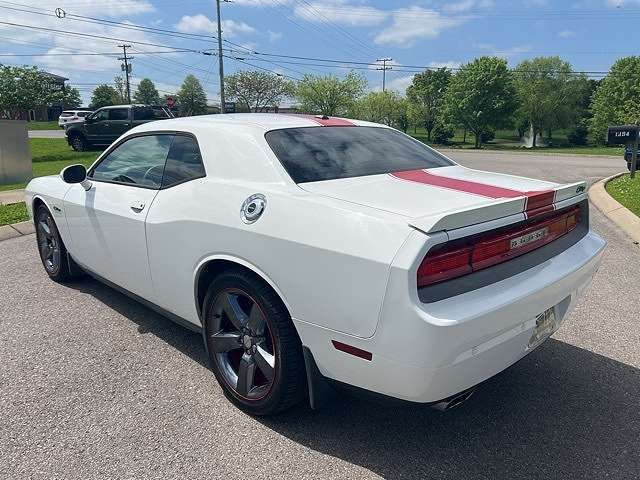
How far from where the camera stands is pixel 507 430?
255 centimetres

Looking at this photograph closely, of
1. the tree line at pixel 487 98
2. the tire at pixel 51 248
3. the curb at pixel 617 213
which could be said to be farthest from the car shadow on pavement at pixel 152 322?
the tree line at pixel 487 98

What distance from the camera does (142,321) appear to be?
3889mm

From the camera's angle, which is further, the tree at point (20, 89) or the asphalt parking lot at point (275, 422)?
the tree at point (20, 89)

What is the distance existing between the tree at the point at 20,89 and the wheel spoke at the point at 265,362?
2211 cm

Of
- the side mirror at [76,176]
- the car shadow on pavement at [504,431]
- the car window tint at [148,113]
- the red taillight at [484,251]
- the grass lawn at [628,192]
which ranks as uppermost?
the car window tint at [148,113]

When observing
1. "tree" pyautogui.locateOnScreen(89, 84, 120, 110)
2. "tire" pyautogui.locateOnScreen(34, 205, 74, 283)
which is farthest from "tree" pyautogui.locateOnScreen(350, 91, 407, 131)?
"tire" pyautogui.locateOnScreen(34, 205, 74, 283)

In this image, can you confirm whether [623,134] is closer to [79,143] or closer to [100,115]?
[100,115]

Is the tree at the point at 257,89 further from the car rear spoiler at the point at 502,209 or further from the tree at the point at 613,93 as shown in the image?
the car rear spoiler at the point at 502,209

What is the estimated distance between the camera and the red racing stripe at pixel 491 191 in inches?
93.4

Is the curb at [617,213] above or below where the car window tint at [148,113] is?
below

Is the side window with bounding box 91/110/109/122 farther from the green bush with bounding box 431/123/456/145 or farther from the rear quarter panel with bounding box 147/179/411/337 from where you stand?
the green bush with bounding box 431/123/456/145

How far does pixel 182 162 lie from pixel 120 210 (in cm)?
62

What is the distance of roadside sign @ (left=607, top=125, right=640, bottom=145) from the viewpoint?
10.5m

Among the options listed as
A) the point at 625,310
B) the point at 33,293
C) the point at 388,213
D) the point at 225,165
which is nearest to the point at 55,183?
the point at 33,293
